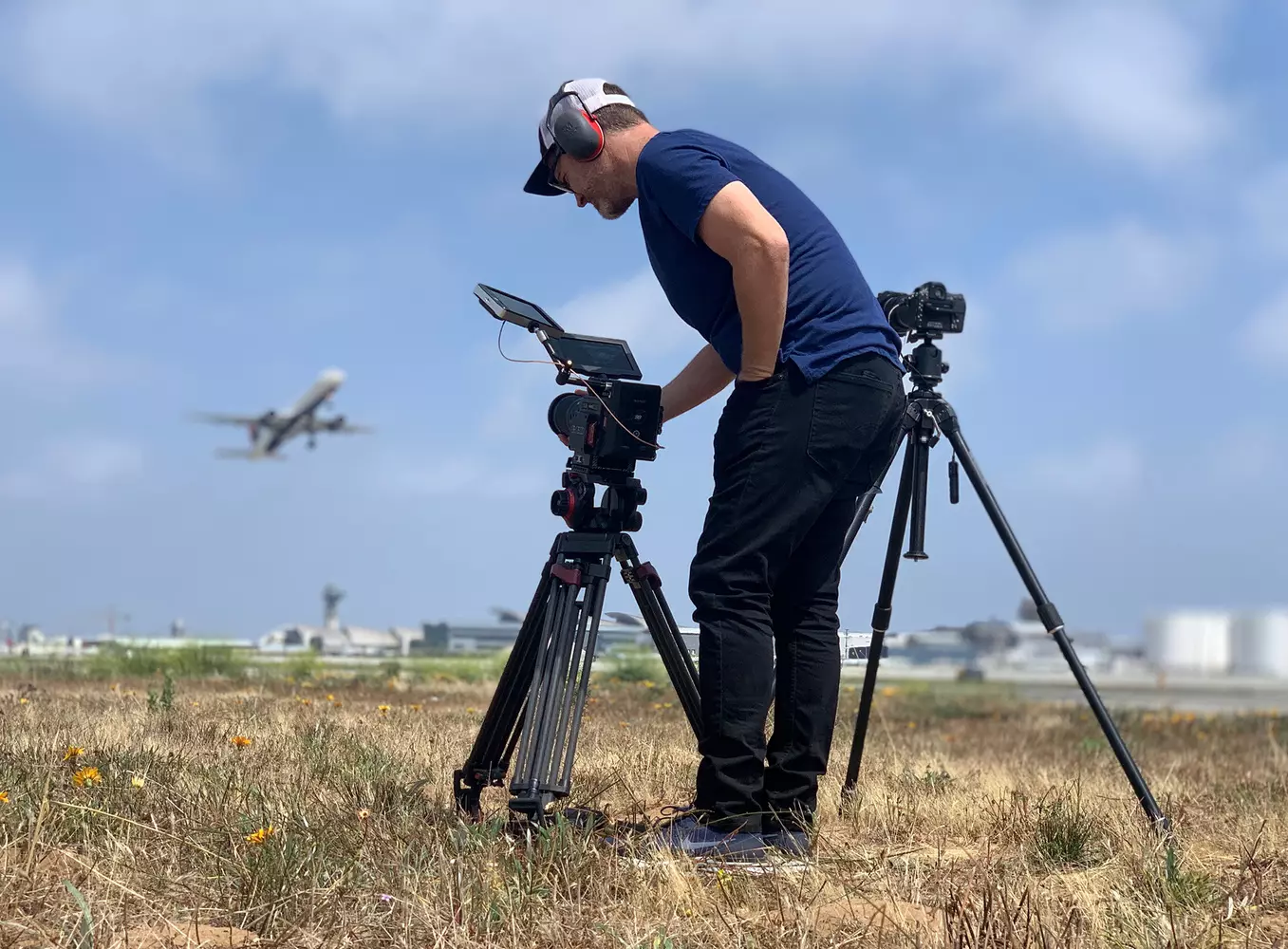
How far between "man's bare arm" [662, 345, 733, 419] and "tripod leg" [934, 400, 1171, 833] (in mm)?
1125

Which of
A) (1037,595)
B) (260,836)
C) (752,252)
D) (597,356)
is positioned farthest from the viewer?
(1037,595)

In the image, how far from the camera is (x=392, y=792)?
12.1ft

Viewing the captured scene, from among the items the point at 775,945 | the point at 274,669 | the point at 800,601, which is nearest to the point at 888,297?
the point at 800,601

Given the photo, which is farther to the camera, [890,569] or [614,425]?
[890,569]

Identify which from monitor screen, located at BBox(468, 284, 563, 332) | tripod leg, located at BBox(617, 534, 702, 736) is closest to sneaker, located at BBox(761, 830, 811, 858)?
tripod leg, located at BBox(617, 534, 702, 736)

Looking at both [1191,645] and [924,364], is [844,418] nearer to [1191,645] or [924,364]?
[924,364]

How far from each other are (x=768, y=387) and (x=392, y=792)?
5.17 feet

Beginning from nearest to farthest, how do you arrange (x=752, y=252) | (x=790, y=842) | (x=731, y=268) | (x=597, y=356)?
(x=752, y=252) → (x=790, y=842) → (x=731, y=268) → (x=597, y=356)

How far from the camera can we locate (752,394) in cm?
342

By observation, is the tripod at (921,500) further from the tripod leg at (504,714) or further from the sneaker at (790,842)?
the tripod leg at (504,714)

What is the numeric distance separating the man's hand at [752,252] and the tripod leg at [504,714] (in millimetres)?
905

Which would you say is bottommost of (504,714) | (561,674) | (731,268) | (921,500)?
(504,714)

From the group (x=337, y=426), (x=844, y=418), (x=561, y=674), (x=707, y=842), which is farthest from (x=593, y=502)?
(x=337, y=426)

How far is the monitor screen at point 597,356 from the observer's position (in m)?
3.53
